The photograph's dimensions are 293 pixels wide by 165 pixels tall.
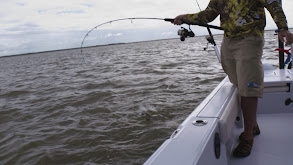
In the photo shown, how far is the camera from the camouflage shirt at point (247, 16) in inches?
75.1

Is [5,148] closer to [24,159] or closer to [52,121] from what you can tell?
[24,159]

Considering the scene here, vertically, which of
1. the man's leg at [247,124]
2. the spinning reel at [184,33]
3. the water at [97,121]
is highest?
the spinning reel at [184,33]

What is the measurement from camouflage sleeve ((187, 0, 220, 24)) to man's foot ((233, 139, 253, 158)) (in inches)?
46.1

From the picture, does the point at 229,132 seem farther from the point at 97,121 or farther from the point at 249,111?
the point at 97,121

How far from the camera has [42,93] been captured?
→ 8.59 metres

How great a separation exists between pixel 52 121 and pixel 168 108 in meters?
2.53

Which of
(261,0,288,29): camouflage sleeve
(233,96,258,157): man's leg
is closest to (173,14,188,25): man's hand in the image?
(261,0,288,29): camouflage sleeve

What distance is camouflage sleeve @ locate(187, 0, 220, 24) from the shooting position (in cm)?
233

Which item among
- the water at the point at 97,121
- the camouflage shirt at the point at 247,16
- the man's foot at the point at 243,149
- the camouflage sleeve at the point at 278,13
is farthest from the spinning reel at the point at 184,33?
the water at the point at 97,121

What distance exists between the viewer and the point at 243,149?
2.09m

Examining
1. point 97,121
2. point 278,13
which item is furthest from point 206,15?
point 97,121

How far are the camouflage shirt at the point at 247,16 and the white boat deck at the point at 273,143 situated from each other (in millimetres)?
994

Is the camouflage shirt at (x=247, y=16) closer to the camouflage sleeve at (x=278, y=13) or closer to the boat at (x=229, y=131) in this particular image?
the camouflage sleeve at (x=278, y=13)

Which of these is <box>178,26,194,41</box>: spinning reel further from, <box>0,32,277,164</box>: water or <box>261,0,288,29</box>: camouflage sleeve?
<box>0,32,277,164</box>: water
